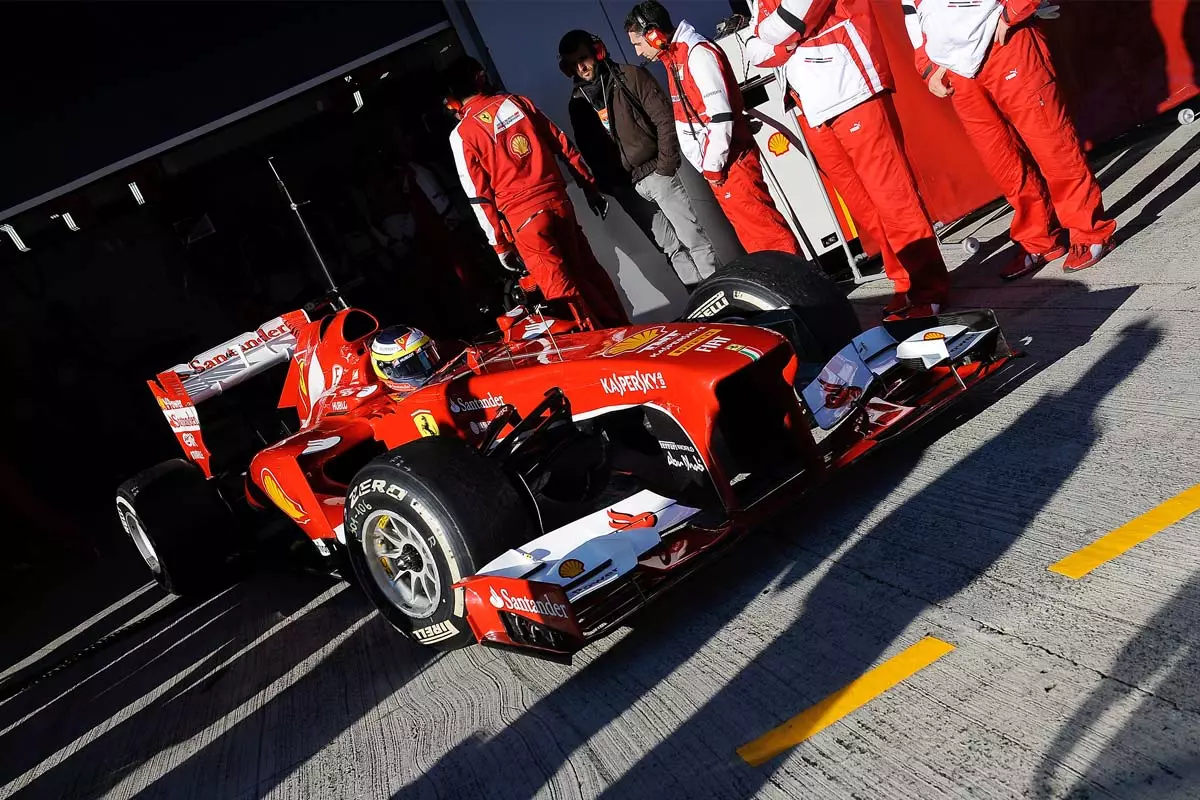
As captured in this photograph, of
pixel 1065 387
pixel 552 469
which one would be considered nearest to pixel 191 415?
pixel 552 469

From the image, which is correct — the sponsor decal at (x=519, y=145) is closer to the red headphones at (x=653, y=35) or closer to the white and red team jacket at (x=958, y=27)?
the red headphones at (x=653, y=35)

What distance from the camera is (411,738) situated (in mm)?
3795

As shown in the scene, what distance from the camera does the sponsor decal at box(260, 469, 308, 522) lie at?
5246 millimetres

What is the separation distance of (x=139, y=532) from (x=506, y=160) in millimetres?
3157

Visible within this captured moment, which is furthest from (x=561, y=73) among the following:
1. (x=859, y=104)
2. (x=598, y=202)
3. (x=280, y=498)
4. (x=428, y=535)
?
(x=428, y=535)

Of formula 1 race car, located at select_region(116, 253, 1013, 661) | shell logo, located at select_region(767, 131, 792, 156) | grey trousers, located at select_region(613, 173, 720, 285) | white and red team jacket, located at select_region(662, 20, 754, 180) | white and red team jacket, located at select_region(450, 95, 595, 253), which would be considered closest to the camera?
formula 1 race car, located at select_region(116, 253, 1013, 661)

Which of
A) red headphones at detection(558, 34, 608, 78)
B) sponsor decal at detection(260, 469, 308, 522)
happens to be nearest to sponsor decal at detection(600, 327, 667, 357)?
sponsor decal at detection(260, 469, 308, 522)

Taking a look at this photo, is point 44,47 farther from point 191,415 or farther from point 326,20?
point 191,415

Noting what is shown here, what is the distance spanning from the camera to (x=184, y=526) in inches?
234

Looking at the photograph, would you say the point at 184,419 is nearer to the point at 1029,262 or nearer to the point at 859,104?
the point at 859,104

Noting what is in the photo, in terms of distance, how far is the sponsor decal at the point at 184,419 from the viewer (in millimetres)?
6262

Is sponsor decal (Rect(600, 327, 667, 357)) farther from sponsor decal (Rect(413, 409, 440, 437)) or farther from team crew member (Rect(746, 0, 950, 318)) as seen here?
team crew member (Rect(746, 0, 950, 318))

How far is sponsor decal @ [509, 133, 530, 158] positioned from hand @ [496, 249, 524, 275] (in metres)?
0.61

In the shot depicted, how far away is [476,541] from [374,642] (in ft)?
4.19
